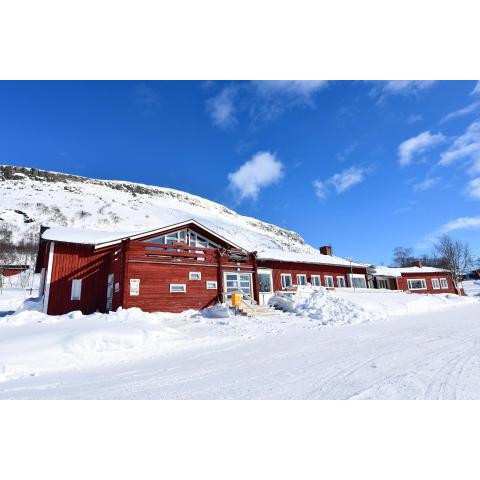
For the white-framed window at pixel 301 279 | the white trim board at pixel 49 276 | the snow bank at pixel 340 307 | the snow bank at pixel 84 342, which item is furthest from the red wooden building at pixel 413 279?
the white trim board at pixel 49 276

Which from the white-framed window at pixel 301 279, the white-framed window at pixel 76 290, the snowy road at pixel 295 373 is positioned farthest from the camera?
the white-framed window at pixel 301 279

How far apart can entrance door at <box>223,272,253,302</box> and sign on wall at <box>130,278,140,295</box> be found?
5.36 m

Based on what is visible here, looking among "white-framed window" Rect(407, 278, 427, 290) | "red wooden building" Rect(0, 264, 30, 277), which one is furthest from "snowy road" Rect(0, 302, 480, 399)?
"red wooden building" Rect(0, 264, 30, 277)

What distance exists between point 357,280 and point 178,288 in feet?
66.7

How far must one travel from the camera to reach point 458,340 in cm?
862

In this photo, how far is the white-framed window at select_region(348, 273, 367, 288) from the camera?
29797 millimetres

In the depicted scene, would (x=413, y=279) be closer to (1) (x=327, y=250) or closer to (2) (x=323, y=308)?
(1) (x=327, y=250)

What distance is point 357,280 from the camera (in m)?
30.6

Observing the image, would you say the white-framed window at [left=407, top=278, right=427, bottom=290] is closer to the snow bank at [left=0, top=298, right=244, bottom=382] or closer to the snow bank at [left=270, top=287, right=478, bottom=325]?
the snow bank at [left=270, top=287, right=478, bottom=325]

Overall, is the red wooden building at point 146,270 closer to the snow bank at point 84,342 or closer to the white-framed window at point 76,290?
the white-framed window at point 76,290

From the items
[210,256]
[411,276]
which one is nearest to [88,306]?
[210,256]

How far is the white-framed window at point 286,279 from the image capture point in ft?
80.9
